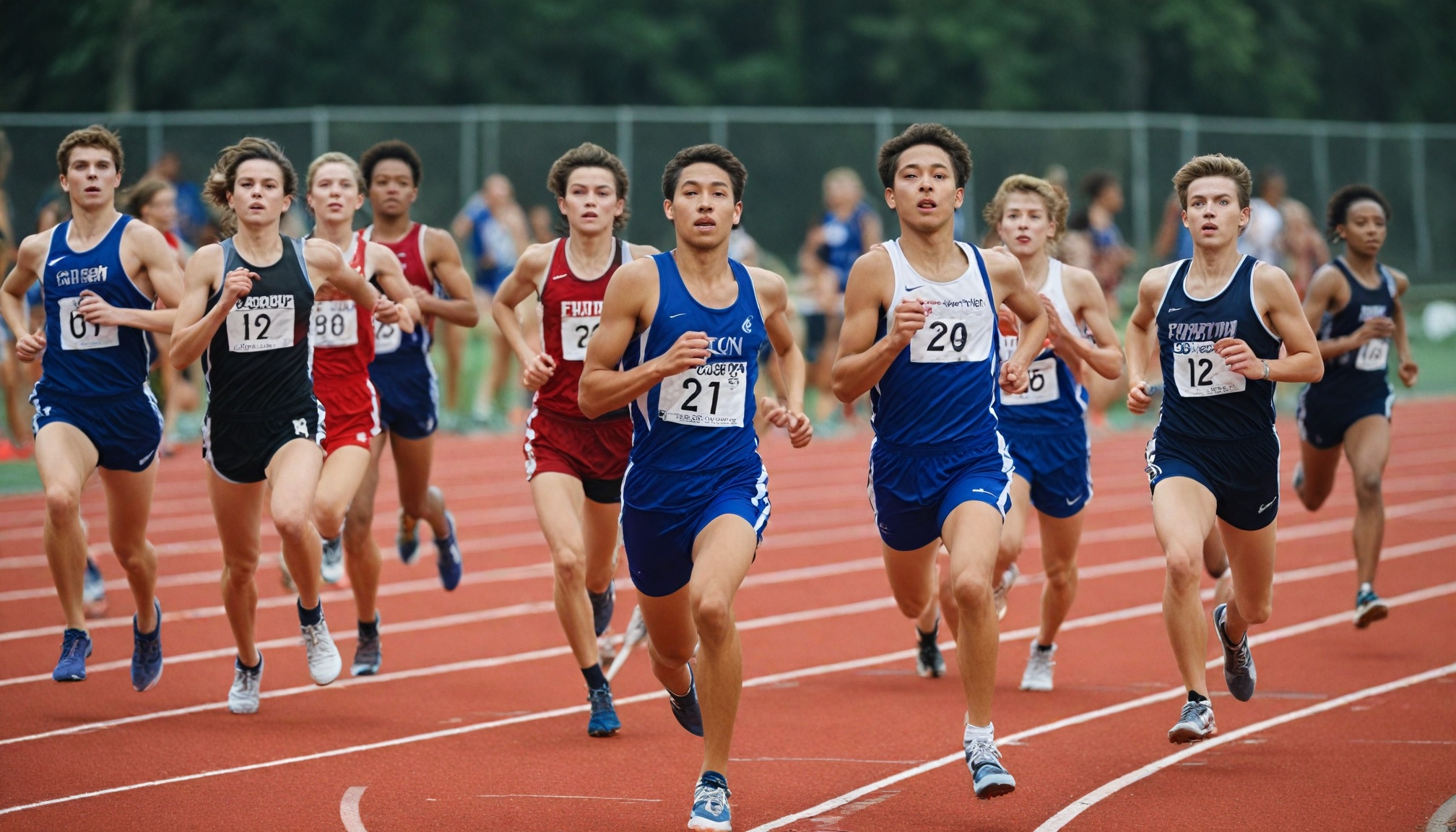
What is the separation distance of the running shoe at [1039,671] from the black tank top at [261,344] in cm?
321

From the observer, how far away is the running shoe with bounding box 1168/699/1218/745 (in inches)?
227

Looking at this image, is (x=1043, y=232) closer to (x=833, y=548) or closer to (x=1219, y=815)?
(x=1219, y=815)

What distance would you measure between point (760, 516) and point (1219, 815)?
5.55 ft

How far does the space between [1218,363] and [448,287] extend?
366 cm

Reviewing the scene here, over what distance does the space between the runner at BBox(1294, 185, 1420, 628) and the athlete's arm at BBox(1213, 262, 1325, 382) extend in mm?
2302

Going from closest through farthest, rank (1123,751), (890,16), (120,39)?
(1123,751) → (120,39) → (890,16)

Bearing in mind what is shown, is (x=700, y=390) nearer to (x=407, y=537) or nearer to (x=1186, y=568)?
(x=1186, y=568)

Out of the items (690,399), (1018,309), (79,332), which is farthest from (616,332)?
(79,332)

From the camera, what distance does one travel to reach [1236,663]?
6.59 meters

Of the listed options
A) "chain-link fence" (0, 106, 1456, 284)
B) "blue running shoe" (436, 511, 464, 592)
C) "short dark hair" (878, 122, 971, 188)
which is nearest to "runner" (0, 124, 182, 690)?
"blue running shoe" (436, 511, 464, 592)

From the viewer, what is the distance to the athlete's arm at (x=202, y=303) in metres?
6.37

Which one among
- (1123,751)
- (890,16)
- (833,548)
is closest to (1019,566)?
(833,548)

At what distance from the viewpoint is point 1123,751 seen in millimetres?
6406

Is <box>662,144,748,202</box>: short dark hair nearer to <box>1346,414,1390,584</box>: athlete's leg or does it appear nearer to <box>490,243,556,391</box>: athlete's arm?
<box>490,243,556,391</box>: athlete's arm
